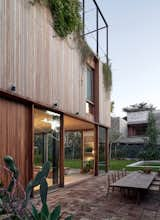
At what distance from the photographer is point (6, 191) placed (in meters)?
1.60

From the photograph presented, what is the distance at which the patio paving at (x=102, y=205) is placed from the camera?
199 inches

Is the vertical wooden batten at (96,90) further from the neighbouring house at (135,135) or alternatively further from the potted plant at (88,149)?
the neighbouring house at (135,135)

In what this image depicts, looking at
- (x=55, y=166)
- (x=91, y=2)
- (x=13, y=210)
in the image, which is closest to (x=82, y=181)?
(x=55, y=166)

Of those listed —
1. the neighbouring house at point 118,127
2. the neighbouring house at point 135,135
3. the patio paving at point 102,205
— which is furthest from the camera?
the neighbouring house at point 118,127

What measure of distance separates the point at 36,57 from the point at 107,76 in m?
7.07

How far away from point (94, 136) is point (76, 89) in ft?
11.8

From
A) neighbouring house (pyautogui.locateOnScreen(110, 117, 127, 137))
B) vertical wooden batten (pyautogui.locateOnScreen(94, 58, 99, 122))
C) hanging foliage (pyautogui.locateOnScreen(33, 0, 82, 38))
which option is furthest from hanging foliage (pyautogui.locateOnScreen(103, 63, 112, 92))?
neighbouring house (pyautogui.locateOnScreen(110, 117, 127, 137))

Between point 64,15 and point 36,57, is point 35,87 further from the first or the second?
point 64,15

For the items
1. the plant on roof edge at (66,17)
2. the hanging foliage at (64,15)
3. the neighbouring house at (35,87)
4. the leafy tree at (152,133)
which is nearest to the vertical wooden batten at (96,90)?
the neighbouring house at (35,87)

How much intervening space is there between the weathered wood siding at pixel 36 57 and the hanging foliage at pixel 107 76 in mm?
3818

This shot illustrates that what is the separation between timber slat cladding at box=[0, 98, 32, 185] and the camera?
5.76 m

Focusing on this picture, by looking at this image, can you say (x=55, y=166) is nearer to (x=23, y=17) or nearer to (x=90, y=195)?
(x=90, y=195)

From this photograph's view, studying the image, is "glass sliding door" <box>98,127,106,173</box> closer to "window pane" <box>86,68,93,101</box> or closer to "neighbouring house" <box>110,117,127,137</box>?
"window pane" <box>86,68,93,101</box>

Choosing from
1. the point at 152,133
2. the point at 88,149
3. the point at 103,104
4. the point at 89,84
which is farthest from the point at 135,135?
the point at 89,84
